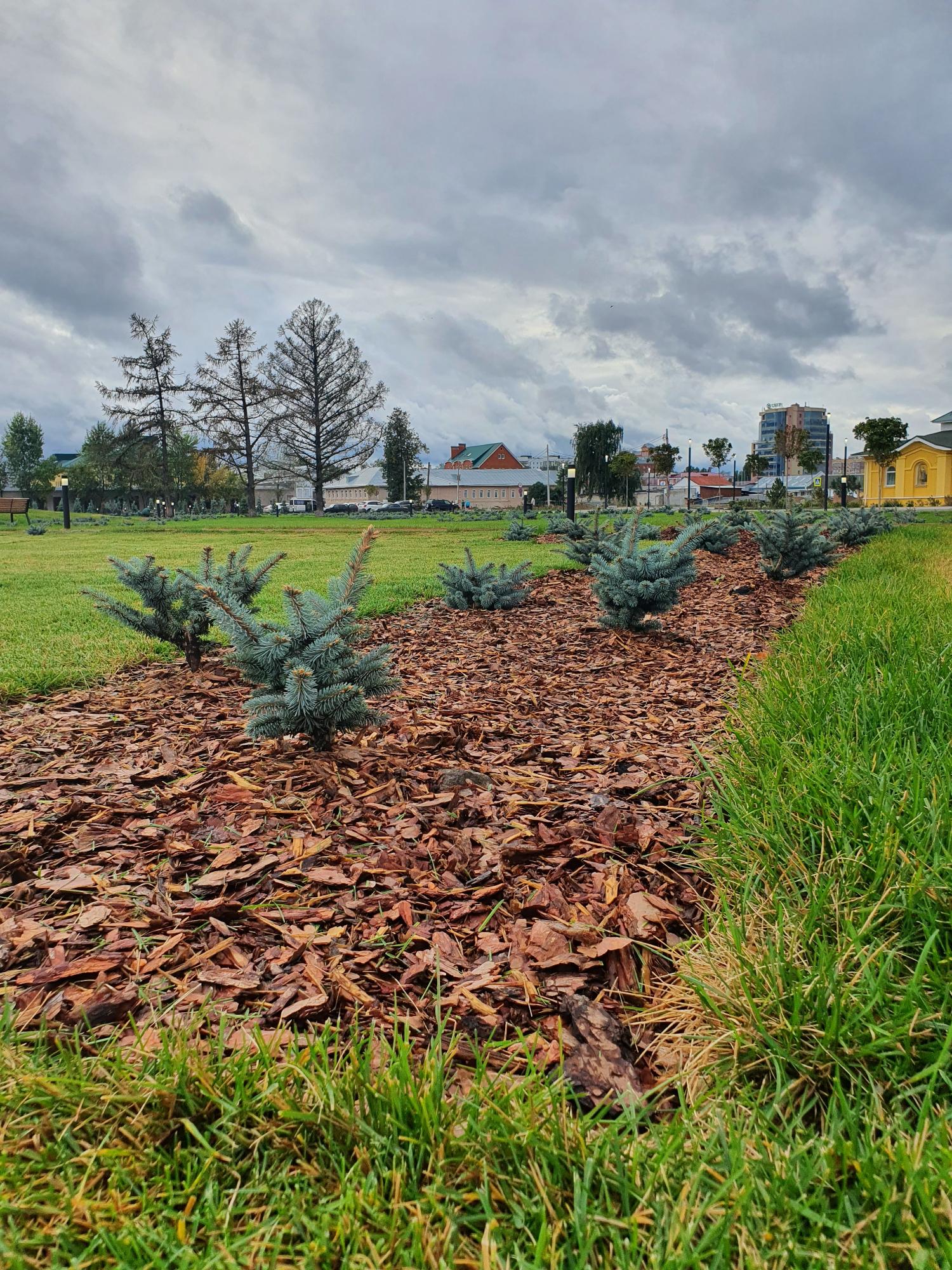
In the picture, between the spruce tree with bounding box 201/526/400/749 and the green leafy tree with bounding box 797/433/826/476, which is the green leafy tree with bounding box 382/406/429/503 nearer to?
the green leafy tree with bounding box 797/433/826/476

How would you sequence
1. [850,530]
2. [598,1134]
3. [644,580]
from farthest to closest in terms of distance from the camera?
[850,530], [644,580], [598,1134]

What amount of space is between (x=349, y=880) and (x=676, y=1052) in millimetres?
1011

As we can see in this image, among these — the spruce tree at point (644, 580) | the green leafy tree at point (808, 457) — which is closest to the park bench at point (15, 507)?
the spruce tree at point (644, 580)

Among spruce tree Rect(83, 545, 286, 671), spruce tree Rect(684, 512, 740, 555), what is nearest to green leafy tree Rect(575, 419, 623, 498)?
spruce tree Rect(684, 512, 740, 555)

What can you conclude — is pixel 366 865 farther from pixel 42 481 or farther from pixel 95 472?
pixel 42 481

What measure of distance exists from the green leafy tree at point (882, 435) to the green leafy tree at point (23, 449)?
229 ft

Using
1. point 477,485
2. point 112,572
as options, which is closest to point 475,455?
point 477,485

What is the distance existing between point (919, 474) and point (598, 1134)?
55283 mm

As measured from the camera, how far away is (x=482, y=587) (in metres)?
6.88

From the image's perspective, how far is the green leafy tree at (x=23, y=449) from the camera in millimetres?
69562

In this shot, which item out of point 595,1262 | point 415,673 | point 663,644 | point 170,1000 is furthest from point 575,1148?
point 663,644

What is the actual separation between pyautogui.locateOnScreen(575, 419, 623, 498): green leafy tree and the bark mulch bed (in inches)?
2735

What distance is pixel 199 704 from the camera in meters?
3.96

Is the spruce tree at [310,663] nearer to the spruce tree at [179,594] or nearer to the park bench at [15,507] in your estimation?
the spruce tree at [179,594]
